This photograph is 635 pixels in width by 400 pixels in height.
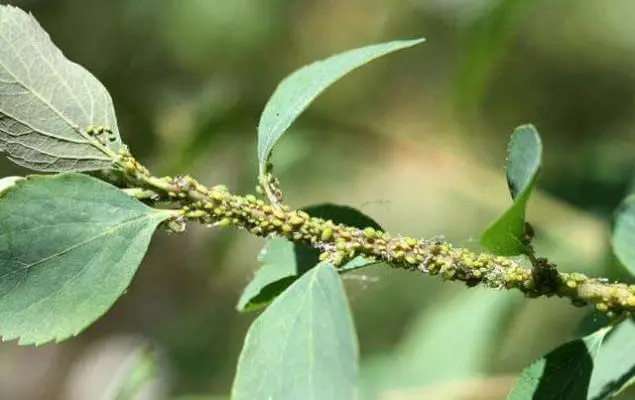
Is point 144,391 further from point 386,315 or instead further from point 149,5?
point 149,5

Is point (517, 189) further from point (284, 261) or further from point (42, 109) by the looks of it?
point (42, 109)

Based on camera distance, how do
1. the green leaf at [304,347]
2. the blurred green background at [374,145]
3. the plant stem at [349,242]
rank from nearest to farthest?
the green leaf at [304,347] → the plant stem at [349,242] → the blurred green background at [374,145]

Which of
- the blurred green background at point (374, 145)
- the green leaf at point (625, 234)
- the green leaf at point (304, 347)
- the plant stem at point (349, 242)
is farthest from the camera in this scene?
the blurred green background at point (374, 145)

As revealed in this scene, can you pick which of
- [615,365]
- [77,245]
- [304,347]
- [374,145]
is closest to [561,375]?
[615,365]

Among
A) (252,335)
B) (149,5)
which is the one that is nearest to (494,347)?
(252,335)

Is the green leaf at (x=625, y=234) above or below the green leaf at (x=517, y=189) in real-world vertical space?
above

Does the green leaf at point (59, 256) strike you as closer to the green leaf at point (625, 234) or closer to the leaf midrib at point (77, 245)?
the leaf midrib at point (77, 245)

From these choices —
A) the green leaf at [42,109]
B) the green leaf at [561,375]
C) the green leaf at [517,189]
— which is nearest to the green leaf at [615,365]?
the green leaf at [561,375]
